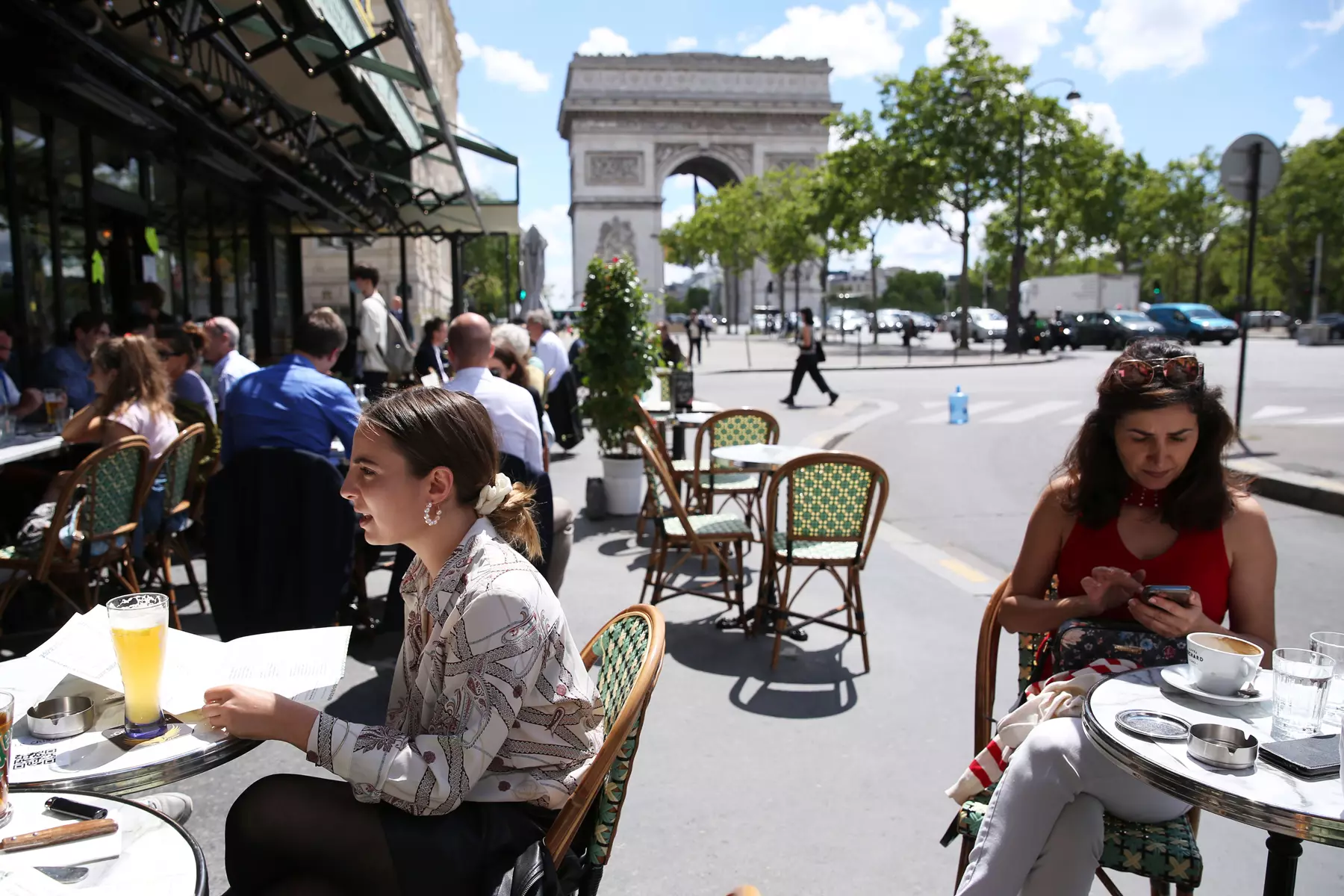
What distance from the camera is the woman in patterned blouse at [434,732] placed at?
1684 millimetres

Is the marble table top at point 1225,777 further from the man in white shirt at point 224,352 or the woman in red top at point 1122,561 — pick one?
the man in white shirt at point 224,352

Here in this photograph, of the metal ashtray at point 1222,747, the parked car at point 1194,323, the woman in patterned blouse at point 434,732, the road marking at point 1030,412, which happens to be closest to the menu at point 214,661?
the woman in patterned blouse at point 434,732

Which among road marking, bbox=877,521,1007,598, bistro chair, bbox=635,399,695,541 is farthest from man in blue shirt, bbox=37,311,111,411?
road marking, bbox=877,521,1007,598

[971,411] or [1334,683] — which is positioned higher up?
[1334,683]

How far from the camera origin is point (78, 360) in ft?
24.9

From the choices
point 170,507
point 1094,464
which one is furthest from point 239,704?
point 170,507

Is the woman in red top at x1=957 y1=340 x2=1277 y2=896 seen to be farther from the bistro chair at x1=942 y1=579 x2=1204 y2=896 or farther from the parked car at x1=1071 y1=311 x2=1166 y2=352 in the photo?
the parked car at x1=1071 y1=311 x2=1166 y2=352

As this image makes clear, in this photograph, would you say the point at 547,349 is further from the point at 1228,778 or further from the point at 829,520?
the point at 1228,778

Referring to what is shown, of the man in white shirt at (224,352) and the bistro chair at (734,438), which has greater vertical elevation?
the man in white shirt at (224,352)

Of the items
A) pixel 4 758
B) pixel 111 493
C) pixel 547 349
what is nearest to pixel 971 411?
pixel 547 349

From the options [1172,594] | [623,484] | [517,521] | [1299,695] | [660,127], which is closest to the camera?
[1299,695]

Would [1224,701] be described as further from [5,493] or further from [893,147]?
[893,147]

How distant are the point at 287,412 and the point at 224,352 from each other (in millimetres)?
2945

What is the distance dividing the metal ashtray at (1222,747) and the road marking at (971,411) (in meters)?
12.8
